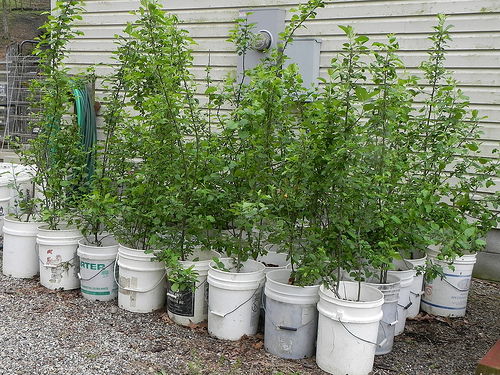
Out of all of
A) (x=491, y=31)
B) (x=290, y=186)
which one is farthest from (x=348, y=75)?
(x=491, y=31)

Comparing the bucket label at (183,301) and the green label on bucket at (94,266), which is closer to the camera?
the bucket label at (183,301)

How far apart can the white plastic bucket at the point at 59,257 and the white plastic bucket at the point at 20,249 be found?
216 mm

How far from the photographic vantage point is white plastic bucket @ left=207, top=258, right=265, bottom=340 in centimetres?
365

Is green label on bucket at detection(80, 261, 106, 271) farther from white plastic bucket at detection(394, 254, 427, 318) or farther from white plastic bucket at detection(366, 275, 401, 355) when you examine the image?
white plastic bucket at detection(394, 254, 427, 318)

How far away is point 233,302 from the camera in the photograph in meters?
3.66

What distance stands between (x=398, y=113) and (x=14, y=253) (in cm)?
348

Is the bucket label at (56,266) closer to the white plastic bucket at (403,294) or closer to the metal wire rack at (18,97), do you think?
the white plastic bucket at (403,294)

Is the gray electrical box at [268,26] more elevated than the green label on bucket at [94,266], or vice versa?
the gray electrical box at [268,26]

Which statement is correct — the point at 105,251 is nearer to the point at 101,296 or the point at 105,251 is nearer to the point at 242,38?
the point at 101,296

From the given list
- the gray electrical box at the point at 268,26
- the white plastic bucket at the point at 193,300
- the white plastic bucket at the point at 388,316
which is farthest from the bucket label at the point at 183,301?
the gray electrical box at the point at 268,26

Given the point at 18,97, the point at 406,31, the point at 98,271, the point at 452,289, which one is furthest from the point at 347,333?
the point at 18,97

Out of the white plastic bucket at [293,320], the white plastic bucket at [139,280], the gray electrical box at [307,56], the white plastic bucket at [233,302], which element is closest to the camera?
the white plastic bucket at [293,320]

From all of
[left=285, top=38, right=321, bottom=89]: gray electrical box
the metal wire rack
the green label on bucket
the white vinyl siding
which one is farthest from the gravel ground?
the metal wire rack

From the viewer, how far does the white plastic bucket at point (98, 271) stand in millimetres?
4332
